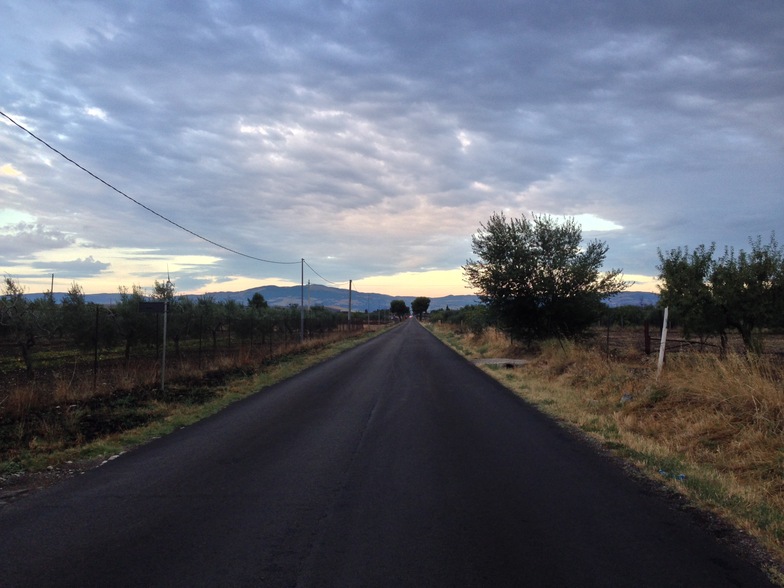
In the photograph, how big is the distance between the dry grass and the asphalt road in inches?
24.0

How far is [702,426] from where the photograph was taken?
352 inches

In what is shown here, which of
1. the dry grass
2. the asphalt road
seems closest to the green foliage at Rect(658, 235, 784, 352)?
the dry grass

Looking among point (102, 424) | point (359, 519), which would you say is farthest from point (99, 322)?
point (359, 519)

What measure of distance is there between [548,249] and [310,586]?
24.8 meters

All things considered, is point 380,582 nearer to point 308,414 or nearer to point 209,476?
point 209,476

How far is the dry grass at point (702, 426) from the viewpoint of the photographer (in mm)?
6047

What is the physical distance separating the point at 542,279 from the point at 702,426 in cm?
1757

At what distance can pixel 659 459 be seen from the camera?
7.70 meters

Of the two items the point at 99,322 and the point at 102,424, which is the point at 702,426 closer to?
the point at 102,424

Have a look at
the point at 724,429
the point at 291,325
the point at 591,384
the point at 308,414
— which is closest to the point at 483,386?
the point at 591,384

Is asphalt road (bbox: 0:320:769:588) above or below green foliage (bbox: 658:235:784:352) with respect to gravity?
below

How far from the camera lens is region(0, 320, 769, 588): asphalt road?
13.6 ft

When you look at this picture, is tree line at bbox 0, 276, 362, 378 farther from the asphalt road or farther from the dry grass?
the dry grass

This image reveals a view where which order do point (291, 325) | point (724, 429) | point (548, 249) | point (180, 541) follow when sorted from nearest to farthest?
point (180, 541) → point (724, 429) → point (548, 249) → point (291, 325)
